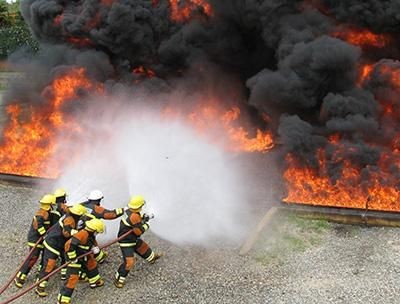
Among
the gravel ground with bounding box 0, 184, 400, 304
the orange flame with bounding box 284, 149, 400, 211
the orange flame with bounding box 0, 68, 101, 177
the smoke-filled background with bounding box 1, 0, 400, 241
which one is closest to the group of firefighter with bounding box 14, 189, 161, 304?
the gravel ground with bounding box 0, 184, 400, 304

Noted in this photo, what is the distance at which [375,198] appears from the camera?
9141 millimetres

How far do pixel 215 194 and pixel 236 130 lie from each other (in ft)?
11.8

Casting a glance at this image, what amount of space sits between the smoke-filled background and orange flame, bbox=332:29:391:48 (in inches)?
0.9

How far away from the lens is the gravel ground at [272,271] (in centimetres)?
681

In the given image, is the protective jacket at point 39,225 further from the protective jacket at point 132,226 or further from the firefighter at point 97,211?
the protective jacket at point 132,226

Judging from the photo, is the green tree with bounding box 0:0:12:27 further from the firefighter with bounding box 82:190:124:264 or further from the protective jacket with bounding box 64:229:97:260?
the protective jacket with bounding box 64:229:97:260

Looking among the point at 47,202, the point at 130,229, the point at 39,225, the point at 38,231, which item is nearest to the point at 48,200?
the point at 47,202

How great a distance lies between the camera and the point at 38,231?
289 inches

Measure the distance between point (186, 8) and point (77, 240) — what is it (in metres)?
7.97

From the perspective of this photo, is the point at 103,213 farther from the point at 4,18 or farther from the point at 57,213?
the point at 4,18

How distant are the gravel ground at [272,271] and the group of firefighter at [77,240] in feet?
0.93

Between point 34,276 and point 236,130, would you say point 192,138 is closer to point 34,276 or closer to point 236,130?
point 236,130

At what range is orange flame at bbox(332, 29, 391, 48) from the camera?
1062 cm

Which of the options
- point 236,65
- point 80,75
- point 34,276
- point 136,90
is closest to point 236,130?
point 236,65
